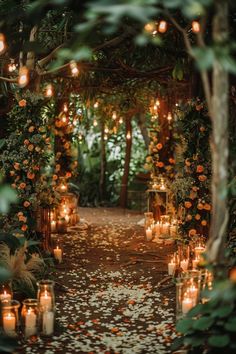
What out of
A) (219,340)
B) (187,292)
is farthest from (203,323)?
(187,292)

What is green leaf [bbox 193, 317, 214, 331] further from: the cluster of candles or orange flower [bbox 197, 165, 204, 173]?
orange flower [bbox 197, 165, 204, 173]

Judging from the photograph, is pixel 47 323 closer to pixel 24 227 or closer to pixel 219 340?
pixel 219 340

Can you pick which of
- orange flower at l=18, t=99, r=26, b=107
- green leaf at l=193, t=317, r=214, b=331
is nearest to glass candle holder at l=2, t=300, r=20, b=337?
green leaf at l=193, t=317, r=214, b=331

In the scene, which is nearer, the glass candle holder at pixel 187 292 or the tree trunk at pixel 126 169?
the glass candle holder at pixel 187 292

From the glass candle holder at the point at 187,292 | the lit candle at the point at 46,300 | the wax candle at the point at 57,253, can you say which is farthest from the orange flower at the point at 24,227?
the glass candle holder at the point at 187,292

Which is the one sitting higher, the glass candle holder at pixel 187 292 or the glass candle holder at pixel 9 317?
the glass candle holder at pixel 187 292

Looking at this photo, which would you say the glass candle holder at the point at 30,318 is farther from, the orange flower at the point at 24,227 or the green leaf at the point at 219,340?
the orange flower at the point at 24,227

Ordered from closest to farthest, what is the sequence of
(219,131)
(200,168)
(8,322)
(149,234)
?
(219,131) → (8,322) → (200,168) → (149,234)

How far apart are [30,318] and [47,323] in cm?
15

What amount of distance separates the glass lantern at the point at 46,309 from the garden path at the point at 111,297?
0.09 meters

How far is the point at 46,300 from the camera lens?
4.54m

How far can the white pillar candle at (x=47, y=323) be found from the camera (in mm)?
4414

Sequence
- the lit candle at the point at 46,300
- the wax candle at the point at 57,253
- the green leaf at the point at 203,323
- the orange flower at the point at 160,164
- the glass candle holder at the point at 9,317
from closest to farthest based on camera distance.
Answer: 1. the green leaf at the point at 203,323
2. the glass candle holder at the point at 9,317
3. the lit candle at the point at 46,300
4. the wax candle at the point at 57,253
5. the orange flower at the point at 160,164

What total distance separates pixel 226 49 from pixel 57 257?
4844 mm
